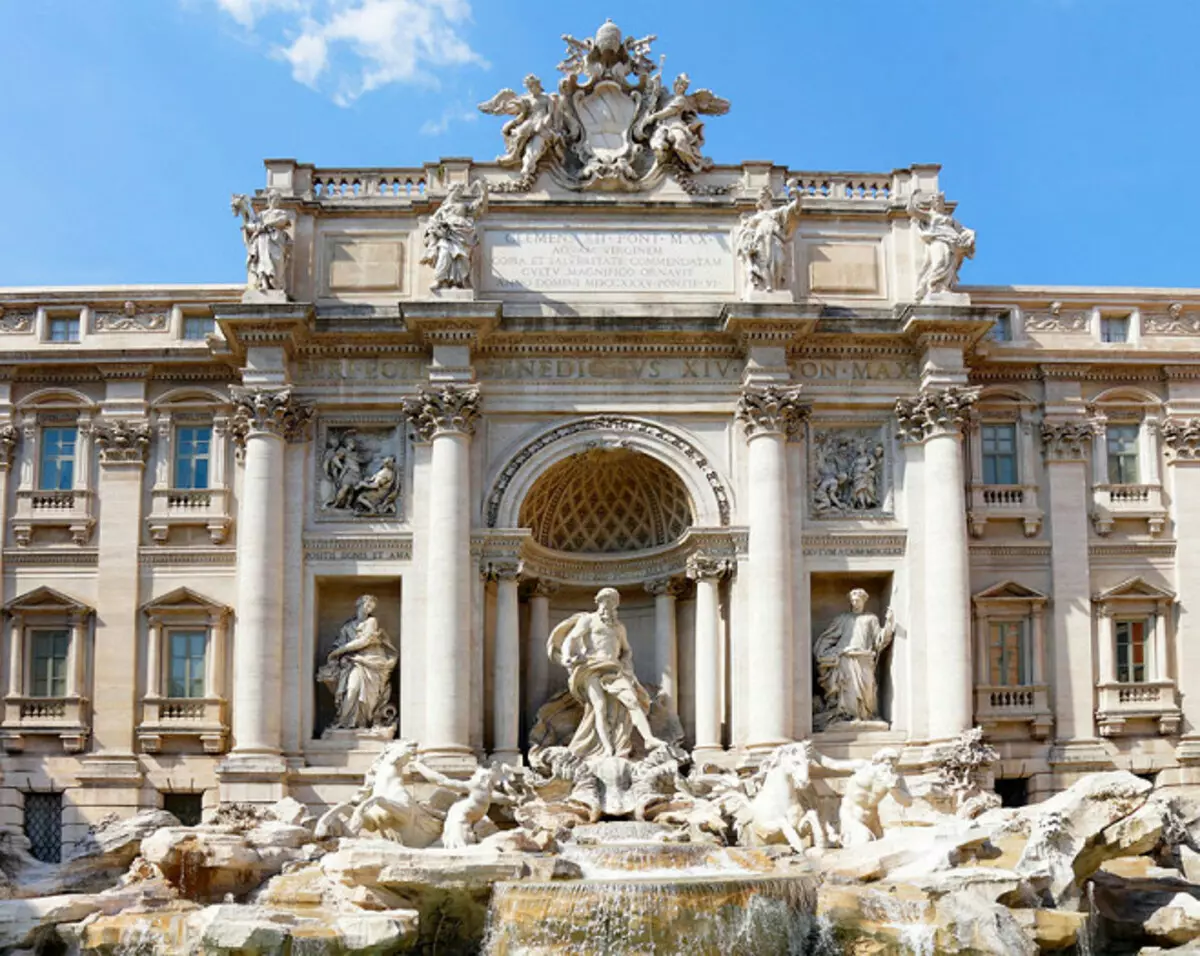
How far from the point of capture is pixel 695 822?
2638 centimetres

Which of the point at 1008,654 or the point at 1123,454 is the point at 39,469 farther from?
the point at 1123,454

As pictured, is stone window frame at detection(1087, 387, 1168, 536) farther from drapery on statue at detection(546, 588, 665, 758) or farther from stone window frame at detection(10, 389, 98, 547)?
stone window frame at detection(10, 389, 98, 547)

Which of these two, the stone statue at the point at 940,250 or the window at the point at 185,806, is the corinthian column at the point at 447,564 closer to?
the window at the point at 185,806

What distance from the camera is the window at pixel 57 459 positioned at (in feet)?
102

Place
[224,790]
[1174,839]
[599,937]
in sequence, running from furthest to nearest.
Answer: [224,790] → [1174,839] → [599,937]

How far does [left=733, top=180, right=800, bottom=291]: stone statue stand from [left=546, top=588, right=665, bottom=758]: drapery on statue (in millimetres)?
6334

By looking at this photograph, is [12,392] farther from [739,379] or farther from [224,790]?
[739,379]

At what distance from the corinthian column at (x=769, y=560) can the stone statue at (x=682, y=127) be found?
4664mm

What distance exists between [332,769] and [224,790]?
1.86 meters

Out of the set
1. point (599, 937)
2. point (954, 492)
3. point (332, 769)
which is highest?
point (954, 492)

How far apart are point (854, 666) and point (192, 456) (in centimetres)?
1282

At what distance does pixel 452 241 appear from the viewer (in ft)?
98.4

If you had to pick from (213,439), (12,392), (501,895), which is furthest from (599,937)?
(12,392)

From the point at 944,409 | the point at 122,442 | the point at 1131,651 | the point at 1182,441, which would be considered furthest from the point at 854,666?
the point at 122,442
